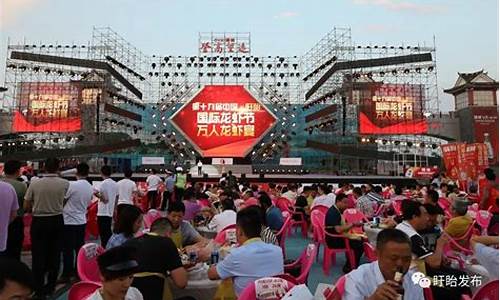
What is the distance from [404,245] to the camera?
1928 millimetres

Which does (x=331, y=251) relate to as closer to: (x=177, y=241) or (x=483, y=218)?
(x=483, y=218)

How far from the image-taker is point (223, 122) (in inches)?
1050

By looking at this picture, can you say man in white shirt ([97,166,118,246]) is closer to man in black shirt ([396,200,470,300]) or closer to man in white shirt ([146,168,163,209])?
man in black shirt ([396,200,470,300])

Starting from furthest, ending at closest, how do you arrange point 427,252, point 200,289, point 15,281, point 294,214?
point 294,214 < point 200,289 < point 427,252 < point 15,281

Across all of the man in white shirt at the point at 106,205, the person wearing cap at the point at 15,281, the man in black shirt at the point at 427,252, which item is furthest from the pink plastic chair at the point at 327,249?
the person wearing cap at the point at 15,281

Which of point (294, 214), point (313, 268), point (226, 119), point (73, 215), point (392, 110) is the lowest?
point (313, 268)

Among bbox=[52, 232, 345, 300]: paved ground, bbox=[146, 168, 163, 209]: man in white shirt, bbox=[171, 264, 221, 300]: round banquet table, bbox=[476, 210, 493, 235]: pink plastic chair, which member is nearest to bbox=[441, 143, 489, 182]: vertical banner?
bbox=[52, 232, 345, 300]: paved ground

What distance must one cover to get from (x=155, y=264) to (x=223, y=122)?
24.3 m

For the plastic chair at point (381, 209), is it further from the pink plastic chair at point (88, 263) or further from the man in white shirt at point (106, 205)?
the pink plastic chair at point (88, 263)

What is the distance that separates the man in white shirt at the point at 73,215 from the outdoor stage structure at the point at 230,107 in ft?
70.7

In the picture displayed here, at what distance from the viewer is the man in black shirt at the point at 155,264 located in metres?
2.53

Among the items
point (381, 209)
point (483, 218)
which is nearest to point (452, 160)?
point (381, 209)

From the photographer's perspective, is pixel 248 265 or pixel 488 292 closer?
pixel 488 292

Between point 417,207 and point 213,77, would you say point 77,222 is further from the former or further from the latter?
point 213,77
